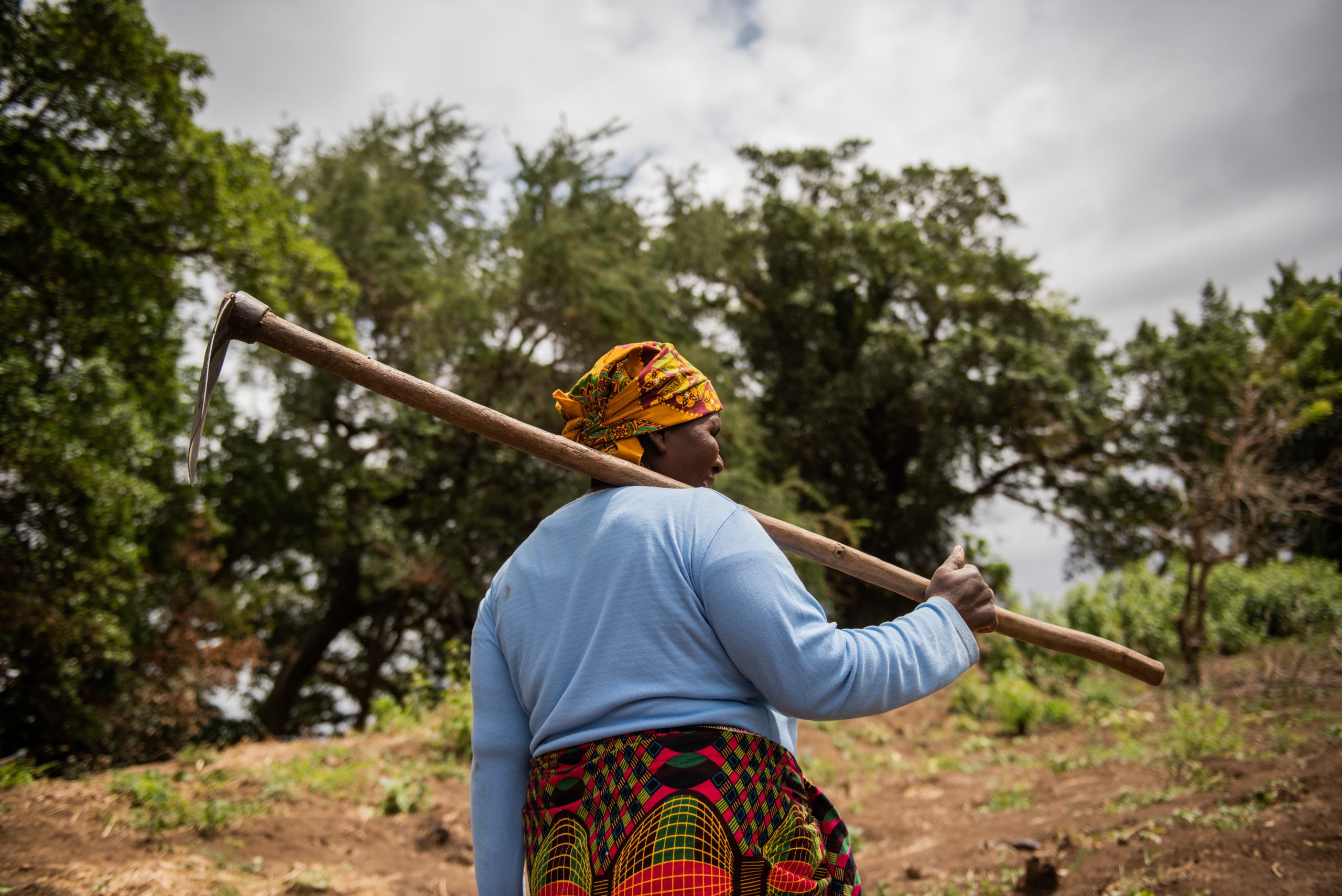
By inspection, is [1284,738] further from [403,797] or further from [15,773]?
[15,773]

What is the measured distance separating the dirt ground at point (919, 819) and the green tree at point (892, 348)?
811 centimetres

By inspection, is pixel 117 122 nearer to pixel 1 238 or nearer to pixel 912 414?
pixel 1 238

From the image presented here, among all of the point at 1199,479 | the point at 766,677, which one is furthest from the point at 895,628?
the point at 1199,479

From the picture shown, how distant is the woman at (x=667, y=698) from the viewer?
1455 mm

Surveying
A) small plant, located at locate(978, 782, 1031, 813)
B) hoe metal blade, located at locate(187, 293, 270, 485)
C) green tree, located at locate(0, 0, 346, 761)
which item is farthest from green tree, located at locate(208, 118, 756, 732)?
hoe metal blade, located at locate(187, 293, 270, 485)

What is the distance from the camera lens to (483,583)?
530 inches

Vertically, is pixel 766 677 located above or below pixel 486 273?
below

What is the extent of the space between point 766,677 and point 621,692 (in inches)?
9.6

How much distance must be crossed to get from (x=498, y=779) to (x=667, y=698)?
0.43 m

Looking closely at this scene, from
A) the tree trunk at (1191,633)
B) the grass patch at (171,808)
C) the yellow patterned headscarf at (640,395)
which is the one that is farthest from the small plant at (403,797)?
the tree trunk at (1191,633)

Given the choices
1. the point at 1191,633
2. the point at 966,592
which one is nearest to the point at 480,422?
the point at 966,592

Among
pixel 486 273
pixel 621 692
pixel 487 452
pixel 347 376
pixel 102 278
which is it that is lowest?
pixel 621 692

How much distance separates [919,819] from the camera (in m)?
6.37

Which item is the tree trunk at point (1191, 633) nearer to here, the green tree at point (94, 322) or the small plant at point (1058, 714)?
the small plant at point (1058, 714)
